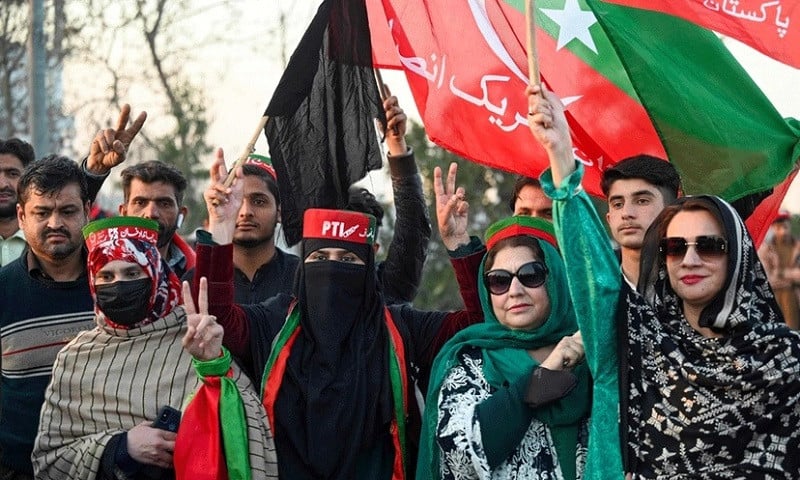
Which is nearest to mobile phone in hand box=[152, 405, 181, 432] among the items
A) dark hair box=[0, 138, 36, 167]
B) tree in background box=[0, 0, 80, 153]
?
dark hair box=[0, 138, 36, 167]

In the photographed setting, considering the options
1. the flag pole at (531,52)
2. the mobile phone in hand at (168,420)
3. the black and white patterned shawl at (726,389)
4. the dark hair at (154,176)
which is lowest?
the mobile phone in hand at (168,420)

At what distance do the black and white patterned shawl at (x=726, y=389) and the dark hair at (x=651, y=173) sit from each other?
0.87 meters

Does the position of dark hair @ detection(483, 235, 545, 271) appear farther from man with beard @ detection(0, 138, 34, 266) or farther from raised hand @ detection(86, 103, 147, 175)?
man with beard @ detection(0, 138, 34, 266)

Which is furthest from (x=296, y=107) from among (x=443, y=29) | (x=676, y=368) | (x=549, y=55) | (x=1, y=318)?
(x=676, y=368)

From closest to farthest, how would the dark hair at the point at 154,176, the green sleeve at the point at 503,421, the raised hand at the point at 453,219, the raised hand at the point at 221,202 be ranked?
the green sleeve at the point at 503,421 → the raised hand at the point at 221,202 → the raised hand at the point at 453,219 → the dark hair at the point at 154,176

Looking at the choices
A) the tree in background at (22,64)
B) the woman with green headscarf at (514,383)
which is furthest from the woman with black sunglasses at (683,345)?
the tree in background at (22,64)

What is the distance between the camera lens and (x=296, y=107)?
17.2 feet

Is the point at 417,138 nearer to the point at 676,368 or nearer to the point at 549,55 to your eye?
the point at 549,55

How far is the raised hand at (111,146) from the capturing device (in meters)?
5.79

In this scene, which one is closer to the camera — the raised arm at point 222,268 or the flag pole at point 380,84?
the raised arm at point 222,268

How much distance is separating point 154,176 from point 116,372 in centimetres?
155

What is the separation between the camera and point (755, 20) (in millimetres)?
5254

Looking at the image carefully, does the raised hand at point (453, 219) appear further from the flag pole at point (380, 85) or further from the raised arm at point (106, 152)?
the raised arm at point (106, 152)

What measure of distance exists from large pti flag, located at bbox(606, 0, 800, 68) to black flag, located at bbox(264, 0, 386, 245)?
1066 mm
